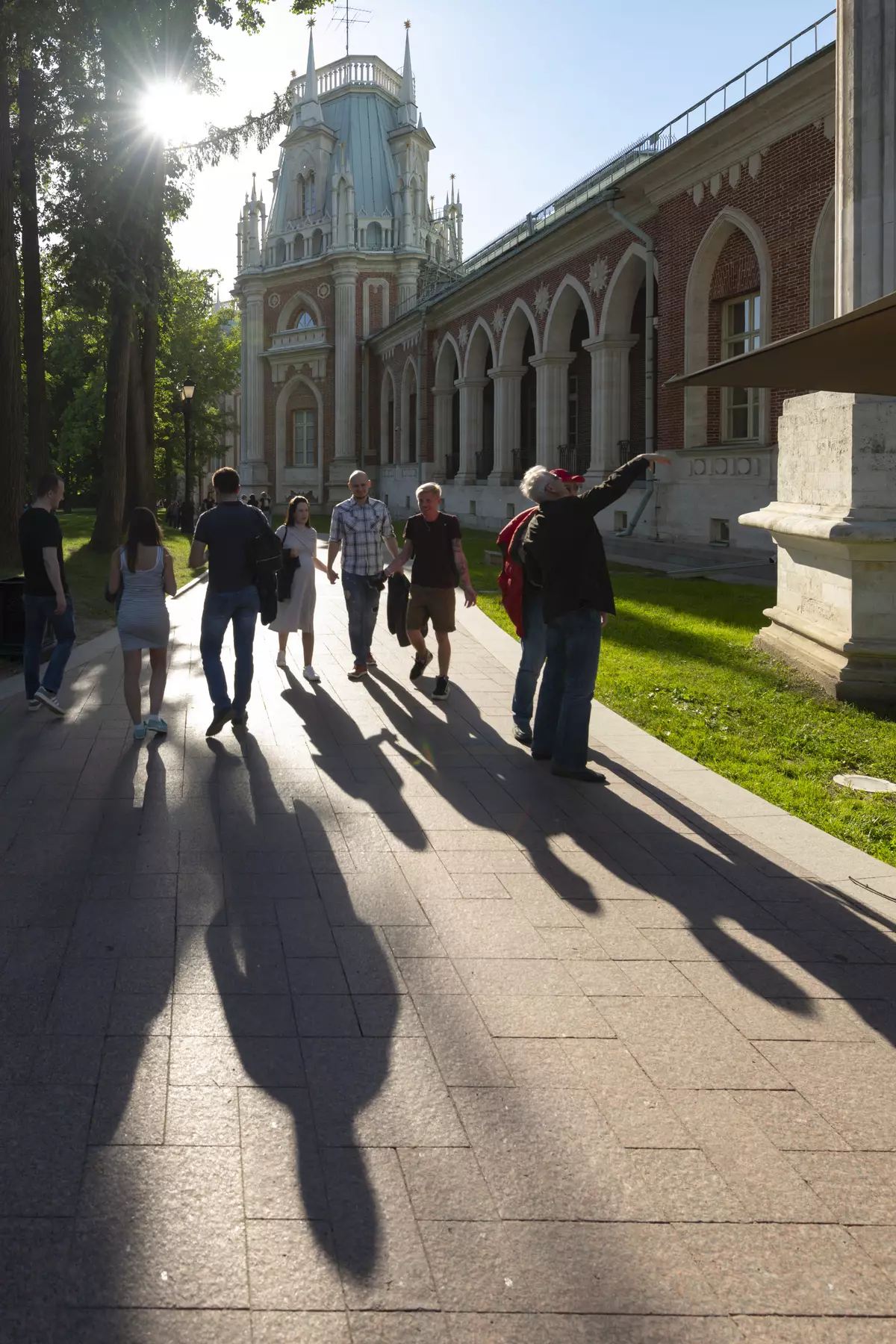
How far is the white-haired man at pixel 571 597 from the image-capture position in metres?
7.47

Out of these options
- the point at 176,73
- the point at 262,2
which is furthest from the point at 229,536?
the point at 176,73

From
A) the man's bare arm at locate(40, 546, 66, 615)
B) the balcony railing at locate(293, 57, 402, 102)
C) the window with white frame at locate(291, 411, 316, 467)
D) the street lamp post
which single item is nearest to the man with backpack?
the man's bare arm at locate(40, 546, 66, 615)

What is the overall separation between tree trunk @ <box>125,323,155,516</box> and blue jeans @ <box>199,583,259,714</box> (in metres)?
20.3

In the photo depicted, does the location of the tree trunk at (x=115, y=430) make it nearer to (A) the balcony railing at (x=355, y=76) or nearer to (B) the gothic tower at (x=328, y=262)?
(B) the gothic tower at (x=328, y=262)

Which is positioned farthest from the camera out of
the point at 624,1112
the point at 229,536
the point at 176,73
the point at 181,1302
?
the point at 176,73

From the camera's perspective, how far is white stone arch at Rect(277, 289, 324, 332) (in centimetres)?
6266

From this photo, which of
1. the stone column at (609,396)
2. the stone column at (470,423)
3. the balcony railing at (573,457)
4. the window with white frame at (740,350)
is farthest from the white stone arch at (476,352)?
the window with white frame at (740,350)

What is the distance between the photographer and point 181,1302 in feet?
8.71

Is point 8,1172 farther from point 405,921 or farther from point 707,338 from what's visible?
point 707,338

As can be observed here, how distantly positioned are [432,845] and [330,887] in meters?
0.84

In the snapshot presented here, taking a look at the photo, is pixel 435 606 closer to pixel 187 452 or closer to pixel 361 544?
pixel 361 544

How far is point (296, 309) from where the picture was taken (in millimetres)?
63844

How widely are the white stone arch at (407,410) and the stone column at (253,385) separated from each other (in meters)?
12.5

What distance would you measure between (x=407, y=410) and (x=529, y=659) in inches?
1846
